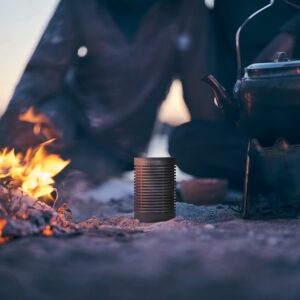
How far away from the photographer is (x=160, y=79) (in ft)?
18.3

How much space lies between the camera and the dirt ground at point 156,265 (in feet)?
5.60

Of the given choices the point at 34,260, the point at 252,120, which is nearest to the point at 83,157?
the point at 252,120

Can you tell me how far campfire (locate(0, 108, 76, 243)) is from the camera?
2.55 m

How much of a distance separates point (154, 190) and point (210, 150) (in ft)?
6.25

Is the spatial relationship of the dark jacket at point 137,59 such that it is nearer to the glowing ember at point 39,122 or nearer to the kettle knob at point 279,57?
the glowing ember at point 39,122

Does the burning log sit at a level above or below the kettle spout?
below

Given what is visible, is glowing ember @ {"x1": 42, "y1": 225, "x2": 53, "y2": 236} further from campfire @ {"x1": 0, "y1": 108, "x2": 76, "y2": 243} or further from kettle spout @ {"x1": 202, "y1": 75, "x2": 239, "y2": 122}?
kettle spout @ {"x1": 202, "y1": 75, "x2": 239, "y2": 122}

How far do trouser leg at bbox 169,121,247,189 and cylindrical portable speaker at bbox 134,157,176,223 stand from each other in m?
1.81

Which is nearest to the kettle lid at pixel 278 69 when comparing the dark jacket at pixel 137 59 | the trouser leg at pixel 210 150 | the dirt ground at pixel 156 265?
the dirt ground at pixel 156 265

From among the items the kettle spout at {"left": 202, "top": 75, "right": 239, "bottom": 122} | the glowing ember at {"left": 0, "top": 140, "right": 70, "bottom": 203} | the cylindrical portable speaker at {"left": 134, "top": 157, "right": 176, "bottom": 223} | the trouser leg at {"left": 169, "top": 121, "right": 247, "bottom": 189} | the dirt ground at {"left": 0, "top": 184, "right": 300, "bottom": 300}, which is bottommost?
the trouser leg at {"left": 169, "top": 121, "right": 247, "bottom": 189}

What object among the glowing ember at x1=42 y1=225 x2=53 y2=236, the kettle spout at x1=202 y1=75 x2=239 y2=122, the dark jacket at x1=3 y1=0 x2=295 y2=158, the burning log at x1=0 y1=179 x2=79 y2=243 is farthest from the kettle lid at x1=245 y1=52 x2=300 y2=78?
the dark jacket at x1=3 y1=0 x2=295 y2=158

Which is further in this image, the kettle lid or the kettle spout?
the kettle spout

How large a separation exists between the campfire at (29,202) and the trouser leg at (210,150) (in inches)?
68.1

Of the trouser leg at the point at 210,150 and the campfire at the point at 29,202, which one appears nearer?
the campfire at the point at 29,202
